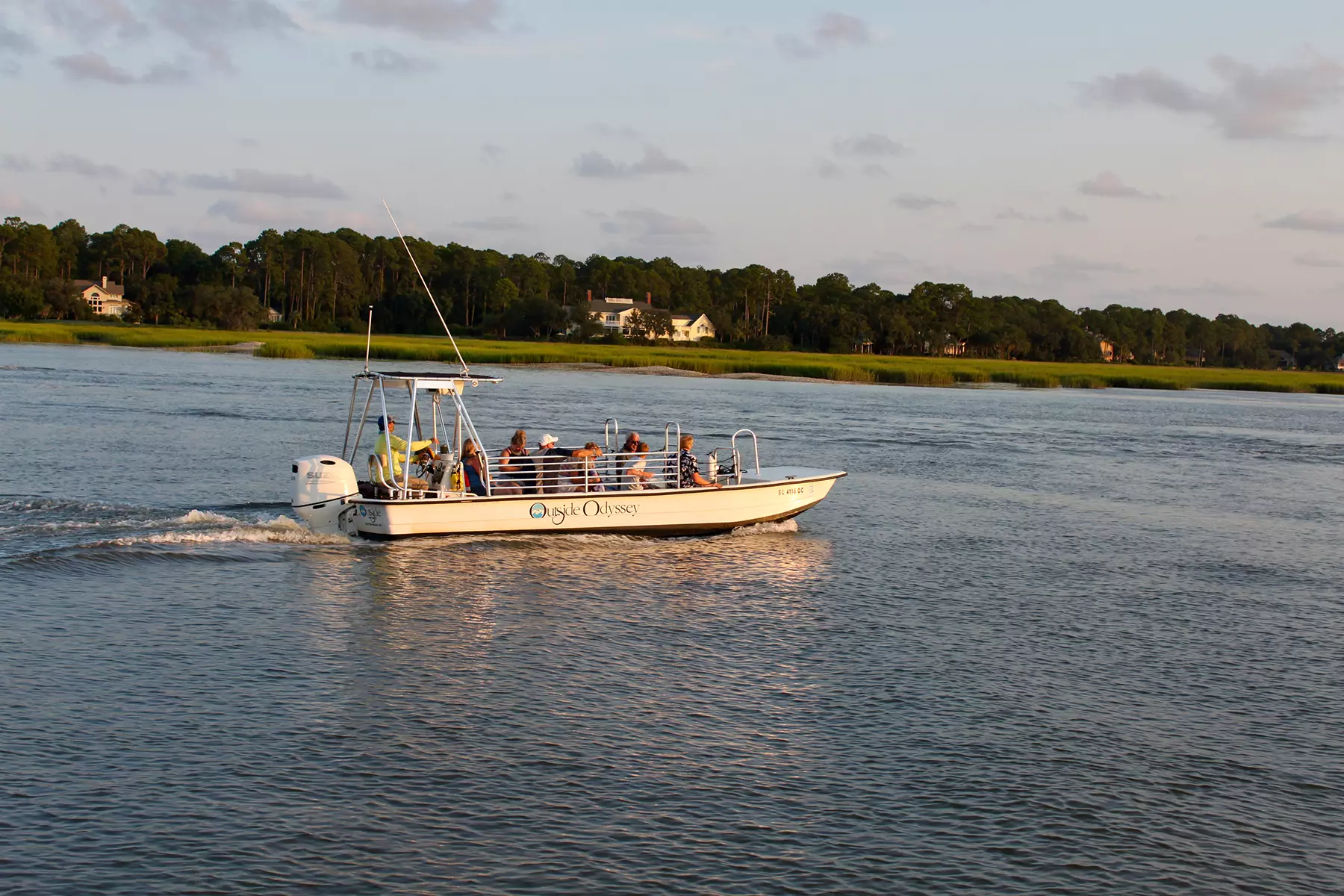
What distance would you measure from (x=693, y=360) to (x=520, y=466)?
7701cm

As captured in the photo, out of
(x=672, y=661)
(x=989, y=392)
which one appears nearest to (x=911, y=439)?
(x=672, y=661)

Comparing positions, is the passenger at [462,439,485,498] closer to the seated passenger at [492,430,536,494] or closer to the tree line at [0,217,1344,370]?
the seated passenger at [492,430,536,494]

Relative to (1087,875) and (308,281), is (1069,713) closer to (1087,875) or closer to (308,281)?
(1087,875)

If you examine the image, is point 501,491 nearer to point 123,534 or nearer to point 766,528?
point 766,528

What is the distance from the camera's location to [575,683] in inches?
507

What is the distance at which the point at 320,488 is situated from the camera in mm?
19594

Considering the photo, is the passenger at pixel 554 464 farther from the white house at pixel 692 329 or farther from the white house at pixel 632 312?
the white house at pixel 692 329

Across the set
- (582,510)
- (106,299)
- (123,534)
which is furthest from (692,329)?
(123,534)

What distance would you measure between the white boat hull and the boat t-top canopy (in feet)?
6.30

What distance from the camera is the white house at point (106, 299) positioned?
145 m

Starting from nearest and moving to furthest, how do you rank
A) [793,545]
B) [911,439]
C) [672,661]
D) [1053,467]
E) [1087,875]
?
[1087,875]
[672,661]
[793,545]
[1053,467]
[911,439]

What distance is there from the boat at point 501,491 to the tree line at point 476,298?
111398 millimetres

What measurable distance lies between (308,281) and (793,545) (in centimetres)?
14207

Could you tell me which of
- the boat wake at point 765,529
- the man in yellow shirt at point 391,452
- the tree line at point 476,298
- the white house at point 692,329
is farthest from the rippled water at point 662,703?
the white house at point 692,329
